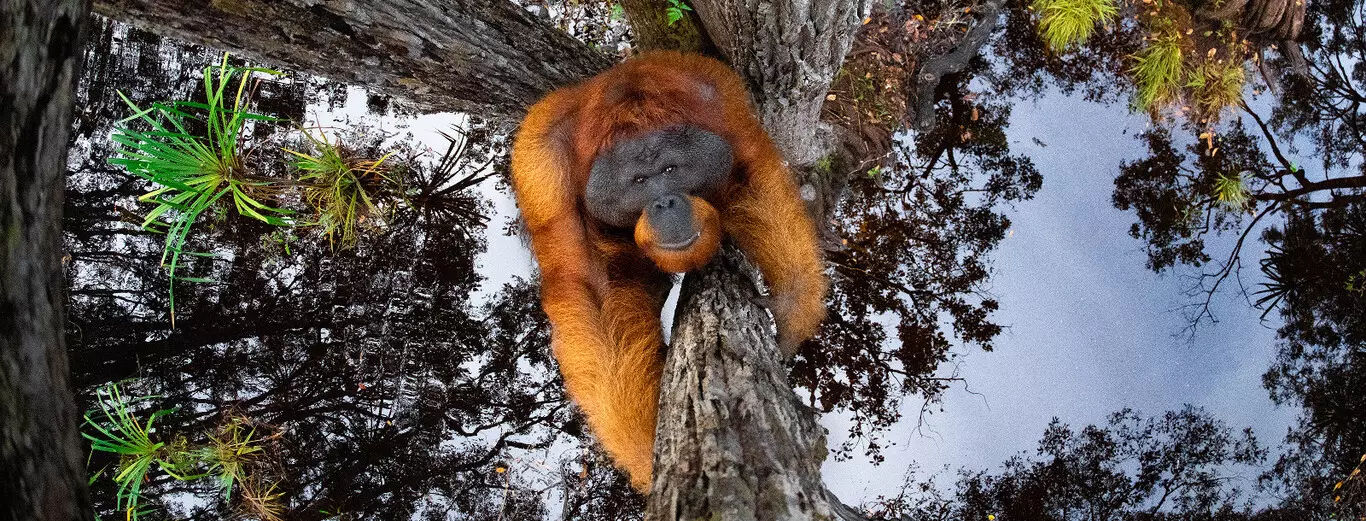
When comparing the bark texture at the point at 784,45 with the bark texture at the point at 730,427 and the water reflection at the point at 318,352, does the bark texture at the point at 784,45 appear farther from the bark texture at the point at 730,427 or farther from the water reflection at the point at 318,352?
the water reflection at the point at 318,352

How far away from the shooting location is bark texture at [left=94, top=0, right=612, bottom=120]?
8.26 feet

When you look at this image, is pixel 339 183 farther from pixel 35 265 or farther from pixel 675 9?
pixel 35 265

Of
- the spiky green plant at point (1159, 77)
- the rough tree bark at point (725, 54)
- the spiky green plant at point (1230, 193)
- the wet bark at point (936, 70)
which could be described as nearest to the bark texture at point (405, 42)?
the rough tree bark at point (725, 54)

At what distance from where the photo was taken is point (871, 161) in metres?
3.66

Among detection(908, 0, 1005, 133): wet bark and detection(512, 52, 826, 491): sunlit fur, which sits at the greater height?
detection(908, 0, 1005, 133): wet bark

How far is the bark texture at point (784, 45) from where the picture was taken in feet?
8.13

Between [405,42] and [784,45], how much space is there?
1.21 meters

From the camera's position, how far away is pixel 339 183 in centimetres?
334

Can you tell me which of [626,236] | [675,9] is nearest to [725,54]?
[675,9]

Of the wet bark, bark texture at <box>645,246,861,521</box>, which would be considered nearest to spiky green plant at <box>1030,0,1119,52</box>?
the wet bark

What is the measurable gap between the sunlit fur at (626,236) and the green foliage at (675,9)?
341mm

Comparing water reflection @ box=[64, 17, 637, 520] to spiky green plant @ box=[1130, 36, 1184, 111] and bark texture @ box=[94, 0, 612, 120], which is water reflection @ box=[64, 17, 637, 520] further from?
spiky green plant @ box=[1130, 36, 1184, 111]

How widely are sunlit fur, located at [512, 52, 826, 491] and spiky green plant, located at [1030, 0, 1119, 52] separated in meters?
2.01

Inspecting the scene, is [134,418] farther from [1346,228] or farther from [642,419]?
[1346,228]
